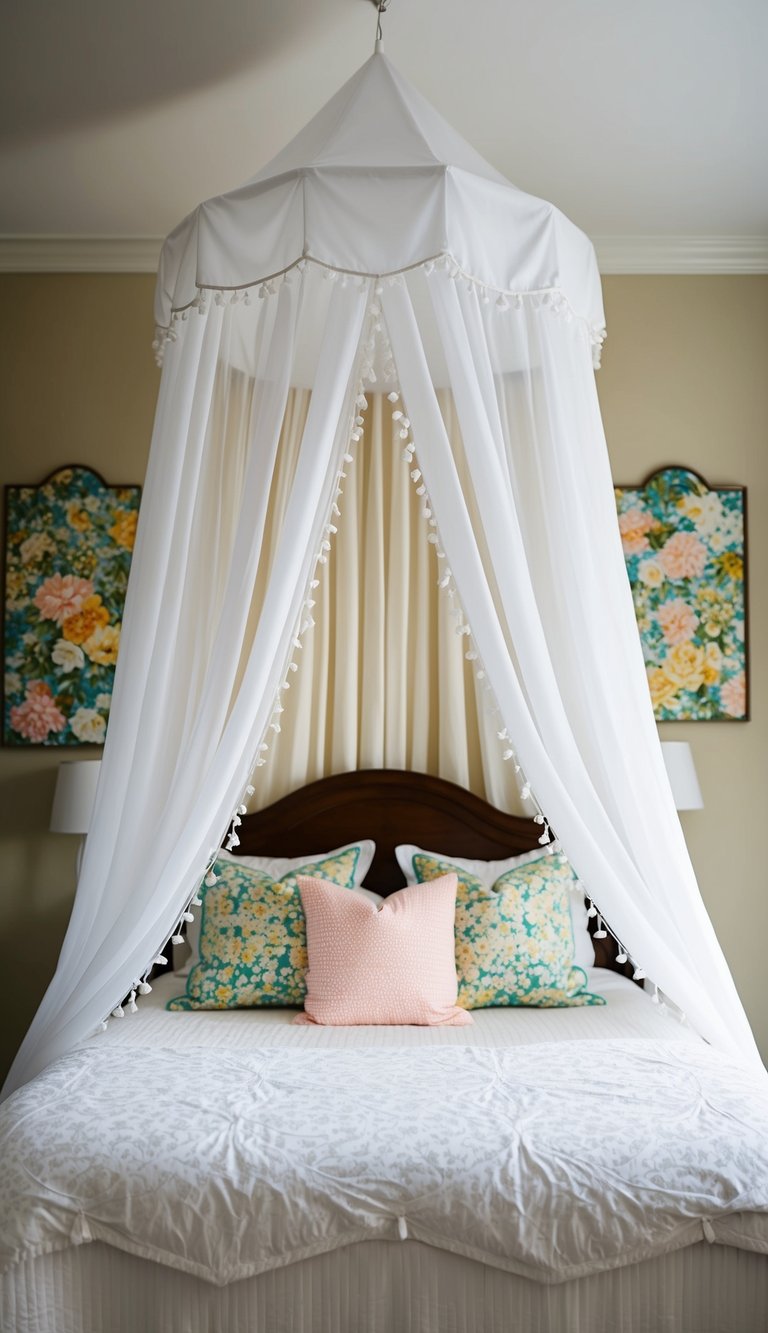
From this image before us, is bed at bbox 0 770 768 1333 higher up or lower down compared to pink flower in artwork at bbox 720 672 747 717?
lower down

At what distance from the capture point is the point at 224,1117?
2057 mm

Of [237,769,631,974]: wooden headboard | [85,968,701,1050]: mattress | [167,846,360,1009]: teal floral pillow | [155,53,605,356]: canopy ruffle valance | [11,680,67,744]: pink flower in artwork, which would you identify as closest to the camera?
[155,53,605,356]: canopy ruffle valance

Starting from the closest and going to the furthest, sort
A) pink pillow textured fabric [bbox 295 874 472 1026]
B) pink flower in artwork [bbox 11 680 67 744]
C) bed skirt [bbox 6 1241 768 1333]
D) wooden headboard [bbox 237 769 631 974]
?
bed skirt [bbox 6 1241 768 1333] < pink pillow textured fabric [bbox 295 874 472 1026] < wooden headboard [bbox 237 769 631 974] < pink flower in artwork [bbox 11 680 67 744]

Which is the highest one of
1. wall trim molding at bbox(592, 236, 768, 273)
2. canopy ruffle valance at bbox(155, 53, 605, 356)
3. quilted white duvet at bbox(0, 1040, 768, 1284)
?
wall trim molding at bbox(592, 236, 768, 273)

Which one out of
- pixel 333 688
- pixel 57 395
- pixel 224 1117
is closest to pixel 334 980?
pixel 224 1117

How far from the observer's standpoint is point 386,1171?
6.21 feet

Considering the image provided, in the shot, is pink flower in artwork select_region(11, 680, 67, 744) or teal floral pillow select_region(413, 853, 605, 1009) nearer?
teal floral pillow select_region(413, 853, 605, 1009)

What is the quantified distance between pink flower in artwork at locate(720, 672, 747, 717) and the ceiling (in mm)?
1559

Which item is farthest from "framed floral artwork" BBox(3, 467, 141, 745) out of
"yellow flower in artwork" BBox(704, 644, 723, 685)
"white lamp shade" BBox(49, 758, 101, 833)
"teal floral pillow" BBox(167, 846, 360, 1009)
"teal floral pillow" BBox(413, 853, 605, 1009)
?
"yellow flower in artwork" BBox(704, 644, 723, 685)

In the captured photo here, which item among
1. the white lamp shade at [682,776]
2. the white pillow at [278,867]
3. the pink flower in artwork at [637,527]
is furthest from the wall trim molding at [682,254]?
the white pillow at [278,867]

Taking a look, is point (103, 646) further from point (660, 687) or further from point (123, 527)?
point (660, 687)

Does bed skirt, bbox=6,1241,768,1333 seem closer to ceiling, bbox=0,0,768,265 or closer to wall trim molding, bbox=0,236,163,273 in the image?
ceiling, bbox=0,0,768,265

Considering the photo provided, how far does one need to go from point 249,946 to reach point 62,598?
144cm

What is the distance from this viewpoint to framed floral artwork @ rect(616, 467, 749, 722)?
3.83m
